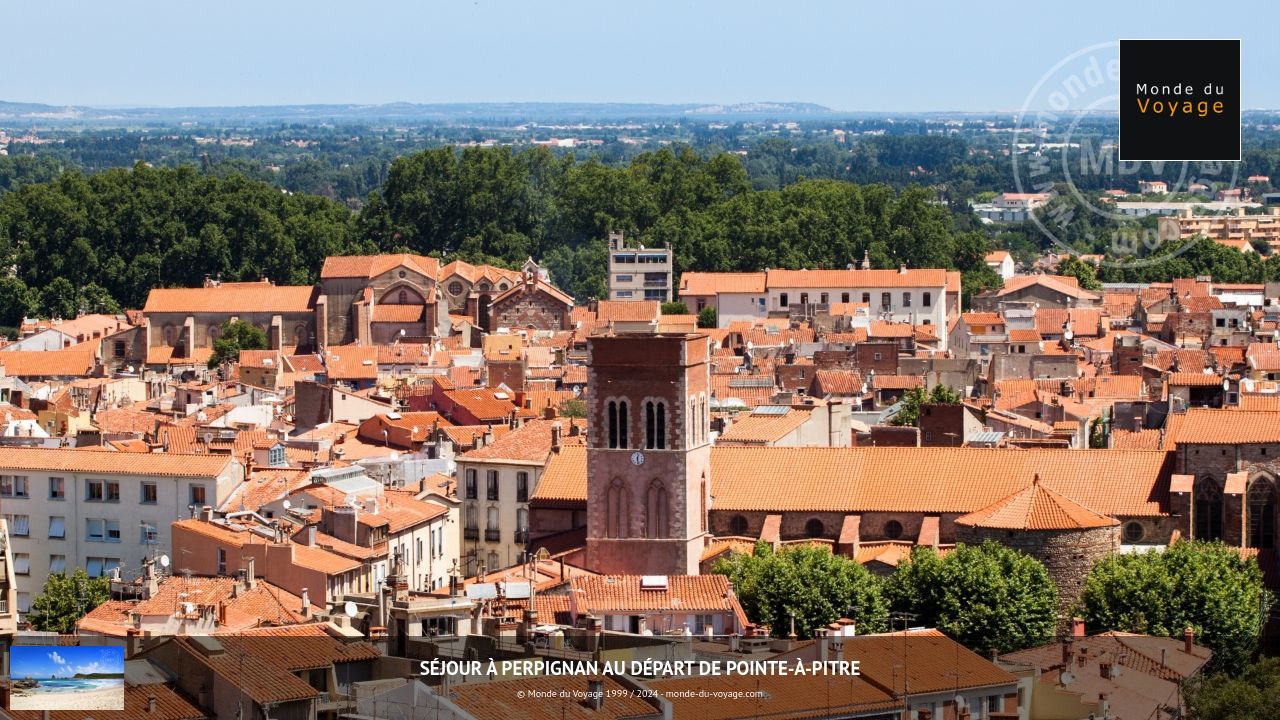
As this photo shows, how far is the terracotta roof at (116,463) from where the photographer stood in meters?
45.6

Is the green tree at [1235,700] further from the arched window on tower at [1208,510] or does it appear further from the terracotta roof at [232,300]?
the terracotta roof at [232,300]

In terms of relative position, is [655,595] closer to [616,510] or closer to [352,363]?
[616,510]

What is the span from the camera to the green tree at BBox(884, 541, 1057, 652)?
3856cm

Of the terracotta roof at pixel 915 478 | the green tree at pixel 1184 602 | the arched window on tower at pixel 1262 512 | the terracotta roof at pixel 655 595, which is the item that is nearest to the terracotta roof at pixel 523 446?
the terracotta roof at pixel 915 478

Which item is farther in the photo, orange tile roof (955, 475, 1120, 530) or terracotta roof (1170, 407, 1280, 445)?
terracotta roof (1170, 407, 1280, 445)

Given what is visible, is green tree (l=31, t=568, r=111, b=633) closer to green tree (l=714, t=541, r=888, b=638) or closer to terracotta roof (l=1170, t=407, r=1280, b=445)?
green tree (l=714, t=541, r=888, b=638)

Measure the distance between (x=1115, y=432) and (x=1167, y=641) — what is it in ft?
49.7

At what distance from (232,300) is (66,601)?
57569mm

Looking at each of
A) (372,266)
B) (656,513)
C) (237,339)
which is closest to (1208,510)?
(656,513)

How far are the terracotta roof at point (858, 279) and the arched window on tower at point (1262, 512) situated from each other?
51.6m

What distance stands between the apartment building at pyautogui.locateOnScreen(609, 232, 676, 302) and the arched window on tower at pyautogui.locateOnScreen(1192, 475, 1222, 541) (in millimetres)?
65135

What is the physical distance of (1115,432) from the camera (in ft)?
172

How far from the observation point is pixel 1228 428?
43.6 meters

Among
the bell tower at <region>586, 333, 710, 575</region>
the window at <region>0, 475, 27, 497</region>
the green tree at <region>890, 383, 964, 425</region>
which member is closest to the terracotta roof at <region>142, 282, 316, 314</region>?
the green tree at <region>890, 383, 964, 425</region>
